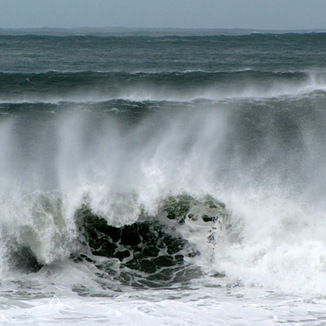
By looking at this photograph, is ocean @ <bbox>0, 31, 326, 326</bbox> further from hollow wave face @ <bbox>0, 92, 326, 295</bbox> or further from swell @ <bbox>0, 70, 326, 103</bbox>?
swell @ <bbox>0, 70, 326, 103</bbox>

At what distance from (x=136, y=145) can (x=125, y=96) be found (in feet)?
23.2

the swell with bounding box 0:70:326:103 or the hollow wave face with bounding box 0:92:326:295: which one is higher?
the swell with bounding box 0:70:326:103

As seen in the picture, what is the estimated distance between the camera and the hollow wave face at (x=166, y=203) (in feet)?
26.5

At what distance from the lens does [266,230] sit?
28.5ft

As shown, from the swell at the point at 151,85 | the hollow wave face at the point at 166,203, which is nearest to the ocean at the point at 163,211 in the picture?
the hollow wave face at the point at 166,203

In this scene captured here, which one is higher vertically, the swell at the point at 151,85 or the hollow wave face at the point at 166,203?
the swell at the point at 151,85

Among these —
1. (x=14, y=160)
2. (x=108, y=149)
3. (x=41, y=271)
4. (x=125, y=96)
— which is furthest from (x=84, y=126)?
(x=41, y=271)

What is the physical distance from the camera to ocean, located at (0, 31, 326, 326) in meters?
6.66

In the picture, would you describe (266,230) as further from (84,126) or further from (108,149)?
(84,126)

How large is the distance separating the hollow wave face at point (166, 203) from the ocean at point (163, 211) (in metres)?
0.03

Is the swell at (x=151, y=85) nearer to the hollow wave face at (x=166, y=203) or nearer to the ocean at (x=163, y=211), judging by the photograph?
the ocean at (x=163, y=211)

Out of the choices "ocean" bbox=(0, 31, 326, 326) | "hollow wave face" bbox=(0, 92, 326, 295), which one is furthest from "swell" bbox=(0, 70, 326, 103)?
"hollow wave face" bbox=(0, 92, 326, 295)

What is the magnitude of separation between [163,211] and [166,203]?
0.54ft

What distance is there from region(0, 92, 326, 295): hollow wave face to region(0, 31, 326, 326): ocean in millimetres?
27
